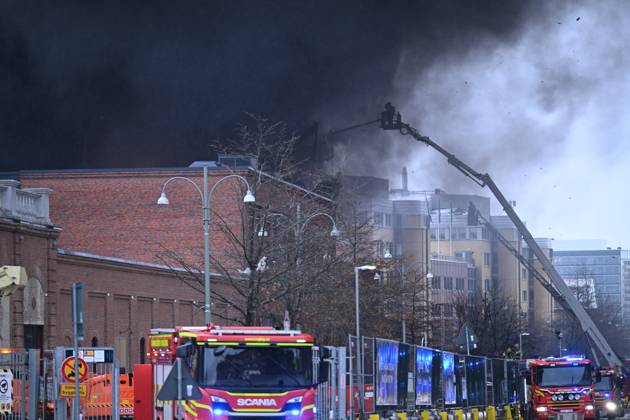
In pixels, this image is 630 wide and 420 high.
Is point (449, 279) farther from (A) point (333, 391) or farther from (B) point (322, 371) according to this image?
(B) point (322, 371)

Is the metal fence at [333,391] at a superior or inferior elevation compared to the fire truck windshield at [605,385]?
superior

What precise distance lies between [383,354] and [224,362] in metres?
5.70

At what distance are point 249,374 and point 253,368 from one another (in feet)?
0.41

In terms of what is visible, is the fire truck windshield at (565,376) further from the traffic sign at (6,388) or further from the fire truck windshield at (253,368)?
the traffic sign at (6,388)

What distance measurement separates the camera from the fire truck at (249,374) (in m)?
24.2

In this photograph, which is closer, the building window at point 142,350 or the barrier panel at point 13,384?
the barrier panel at point 13,384

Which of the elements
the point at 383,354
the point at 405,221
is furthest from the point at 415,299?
the point at 405,221

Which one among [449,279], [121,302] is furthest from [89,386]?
[449,279]

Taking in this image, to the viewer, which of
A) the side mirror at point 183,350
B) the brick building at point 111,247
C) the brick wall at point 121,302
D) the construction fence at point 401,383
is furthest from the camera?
the brick wall at point 121,302

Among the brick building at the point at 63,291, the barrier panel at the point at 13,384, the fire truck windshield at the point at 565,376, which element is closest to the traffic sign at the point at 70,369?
the barrier panel at the point at 13,384

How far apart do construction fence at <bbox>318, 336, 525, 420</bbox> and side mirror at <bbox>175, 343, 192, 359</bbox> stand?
254cm

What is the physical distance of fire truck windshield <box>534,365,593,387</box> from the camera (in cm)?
4603

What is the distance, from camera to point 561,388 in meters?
45.9

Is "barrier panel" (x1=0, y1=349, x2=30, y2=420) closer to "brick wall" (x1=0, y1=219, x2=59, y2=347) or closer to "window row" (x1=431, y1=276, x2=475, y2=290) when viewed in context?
"brick wall" (x1=0, y1=219, x2=59, y2=347)
